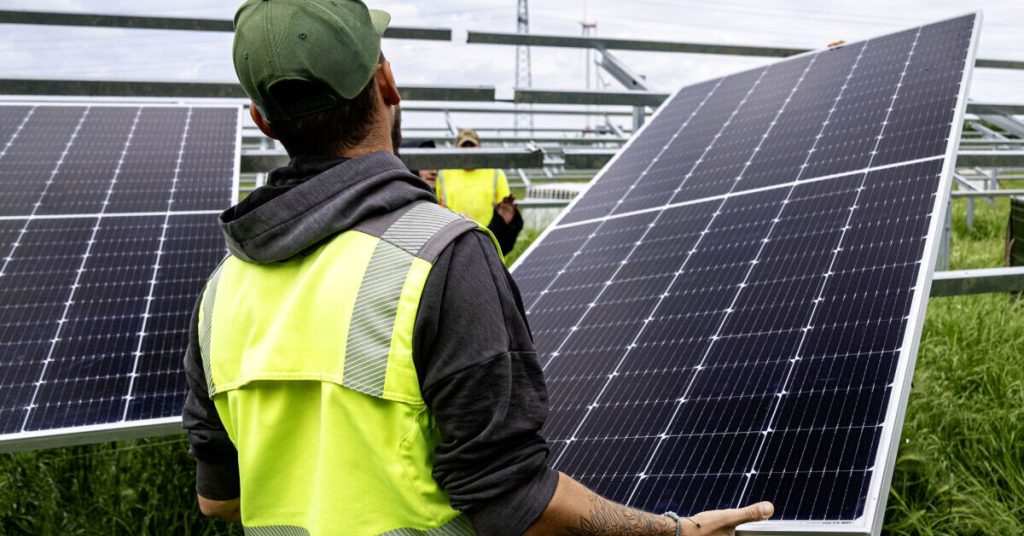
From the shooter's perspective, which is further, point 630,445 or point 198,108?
point 198,108

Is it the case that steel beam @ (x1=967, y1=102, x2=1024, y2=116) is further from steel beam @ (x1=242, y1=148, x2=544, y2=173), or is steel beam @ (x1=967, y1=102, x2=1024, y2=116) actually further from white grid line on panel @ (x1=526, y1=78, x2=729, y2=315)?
steel beam @ (x1=242, y1=148, x2=544, y2=173)

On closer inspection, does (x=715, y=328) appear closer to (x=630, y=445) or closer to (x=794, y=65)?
(x=630, y=445)

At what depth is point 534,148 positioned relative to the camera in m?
4.59

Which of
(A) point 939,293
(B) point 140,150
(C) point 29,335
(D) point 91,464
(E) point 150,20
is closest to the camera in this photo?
(C) point 29,335

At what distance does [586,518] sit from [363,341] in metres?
0.54

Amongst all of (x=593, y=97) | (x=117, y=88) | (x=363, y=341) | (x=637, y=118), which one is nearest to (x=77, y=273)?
(x=117, y=88)

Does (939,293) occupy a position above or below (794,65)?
below

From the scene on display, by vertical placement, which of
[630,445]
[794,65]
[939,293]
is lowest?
[939,293]

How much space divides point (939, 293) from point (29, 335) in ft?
12.2

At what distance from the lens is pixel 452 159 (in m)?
4.49

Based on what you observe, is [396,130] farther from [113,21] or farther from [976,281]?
[113,21]

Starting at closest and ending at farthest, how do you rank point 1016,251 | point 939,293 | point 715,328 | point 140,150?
1. point 715,328
2. point 939,293
3. point 140,150
4. point 1016,251

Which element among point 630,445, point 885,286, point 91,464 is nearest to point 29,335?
point 91,464

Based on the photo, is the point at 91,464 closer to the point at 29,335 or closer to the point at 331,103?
the point at 29,335
